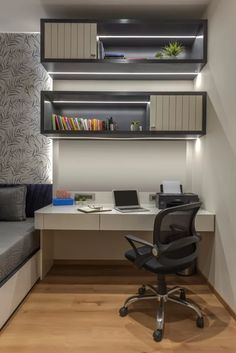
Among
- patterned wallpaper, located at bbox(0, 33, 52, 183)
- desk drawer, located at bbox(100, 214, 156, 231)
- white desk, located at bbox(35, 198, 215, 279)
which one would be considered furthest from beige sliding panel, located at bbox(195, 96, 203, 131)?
patterned wallpaper, located at bbox(0, 33, 52, 183)

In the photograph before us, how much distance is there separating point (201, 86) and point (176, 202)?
1.30 meters

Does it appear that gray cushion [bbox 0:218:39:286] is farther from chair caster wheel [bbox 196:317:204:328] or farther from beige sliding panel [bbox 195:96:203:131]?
beige sliding panel [bbox 195:96:203:131]

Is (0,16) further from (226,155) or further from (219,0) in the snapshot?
(226,155)

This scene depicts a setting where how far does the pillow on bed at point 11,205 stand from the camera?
309 cm

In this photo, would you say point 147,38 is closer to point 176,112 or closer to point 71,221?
point 176,112

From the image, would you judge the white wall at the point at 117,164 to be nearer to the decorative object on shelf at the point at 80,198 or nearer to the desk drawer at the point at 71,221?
the decorative object on shelf at the point at 80,198

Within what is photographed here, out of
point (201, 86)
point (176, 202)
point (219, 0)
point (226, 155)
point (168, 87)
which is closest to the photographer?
point (226, 155)

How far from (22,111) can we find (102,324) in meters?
2.56

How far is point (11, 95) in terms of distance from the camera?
3.45 meters

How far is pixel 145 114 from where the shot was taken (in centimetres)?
333

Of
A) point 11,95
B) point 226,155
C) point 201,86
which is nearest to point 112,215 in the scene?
point 226,155

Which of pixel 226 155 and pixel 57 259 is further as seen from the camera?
pixel 57 259

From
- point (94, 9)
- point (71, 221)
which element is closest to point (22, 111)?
point (94, 9)

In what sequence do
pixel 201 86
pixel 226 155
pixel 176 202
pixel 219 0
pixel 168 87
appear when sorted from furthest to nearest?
pixel 168 87 < pixel 201 86 < pixel 176 202 < pixel 219 0 < pixel 226 155
